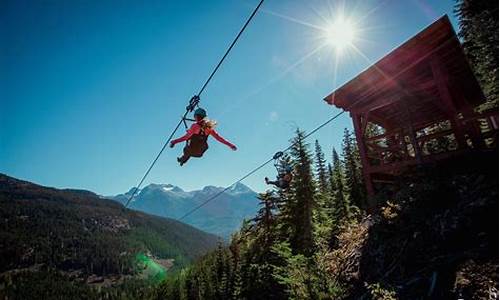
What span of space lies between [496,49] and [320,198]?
14444 mm

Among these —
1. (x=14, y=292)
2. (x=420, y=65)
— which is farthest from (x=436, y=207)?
(x=14, y=292)

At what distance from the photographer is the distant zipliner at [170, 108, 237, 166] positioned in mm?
8227

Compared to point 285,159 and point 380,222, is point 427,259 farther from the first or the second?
point 285,159

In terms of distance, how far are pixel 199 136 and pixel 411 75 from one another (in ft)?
27.6

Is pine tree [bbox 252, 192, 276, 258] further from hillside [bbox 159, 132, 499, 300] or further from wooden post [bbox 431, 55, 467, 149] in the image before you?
wooden post [bbox 431, 55, 467, 149]

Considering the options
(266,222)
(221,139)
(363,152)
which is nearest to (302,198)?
(266,222)

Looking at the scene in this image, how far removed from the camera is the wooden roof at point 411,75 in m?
10.1

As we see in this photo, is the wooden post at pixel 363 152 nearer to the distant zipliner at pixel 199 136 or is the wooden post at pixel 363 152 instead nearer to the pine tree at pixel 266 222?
the distant zipliner at pixel 199 136

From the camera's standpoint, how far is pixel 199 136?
8523 millimetres

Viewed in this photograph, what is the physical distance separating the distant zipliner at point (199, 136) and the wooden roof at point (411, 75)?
6.02m

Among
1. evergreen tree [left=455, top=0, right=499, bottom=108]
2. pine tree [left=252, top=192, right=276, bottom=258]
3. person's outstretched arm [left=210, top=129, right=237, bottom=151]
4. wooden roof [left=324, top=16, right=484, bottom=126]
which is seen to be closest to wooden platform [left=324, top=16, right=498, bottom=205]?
wooden roof [left=324, top=16, right=484, bottom=126]

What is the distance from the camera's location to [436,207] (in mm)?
7055

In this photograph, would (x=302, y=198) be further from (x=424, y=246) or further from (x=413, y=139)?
(x=424, y=246)

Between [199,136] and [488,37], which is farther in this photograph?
[488,37]
